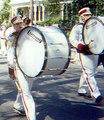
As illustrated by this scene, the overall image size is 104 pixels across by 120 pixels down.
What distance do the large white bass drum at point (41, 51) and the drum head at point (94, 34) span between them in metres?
1.40

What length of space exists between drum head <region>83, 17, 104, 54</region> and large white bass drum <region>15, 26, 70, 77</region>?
1399mm

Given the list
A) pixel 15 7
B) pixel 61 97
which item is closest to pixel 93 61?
pixel 61 97

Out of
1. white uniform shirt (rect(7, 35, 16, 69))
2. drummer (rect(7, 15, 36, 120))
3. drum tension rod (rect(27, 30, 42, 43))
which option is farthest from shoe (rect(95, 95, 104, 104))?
drum tension rod (rect(27, 30, 42, 43))

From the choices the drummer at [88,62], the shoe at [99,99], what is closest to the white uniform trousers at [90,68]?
the drummer at [88,62]

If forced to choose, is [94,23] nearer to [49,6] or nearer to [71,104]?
[71,104]

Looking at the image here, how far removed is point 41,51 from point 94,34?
1.93 m

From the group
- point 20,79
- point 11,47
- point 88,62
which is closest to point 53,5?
point 88,62

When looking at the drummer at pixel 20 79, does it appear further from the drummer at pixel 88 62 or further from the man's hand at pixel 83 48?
the drummer at pixel 88 62

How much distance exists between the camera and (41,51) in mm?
3969

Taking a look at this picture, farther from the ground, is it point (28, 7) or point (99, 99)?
→ point (28, 7)

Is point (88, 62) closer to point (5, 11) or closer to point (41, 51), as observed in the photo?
point (41, 51)

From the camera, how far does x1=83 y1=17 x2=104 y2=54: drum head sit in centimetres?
546

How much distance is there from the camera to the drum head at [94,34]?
546cm

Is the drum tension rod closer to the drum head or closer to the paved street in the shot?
the paved street
